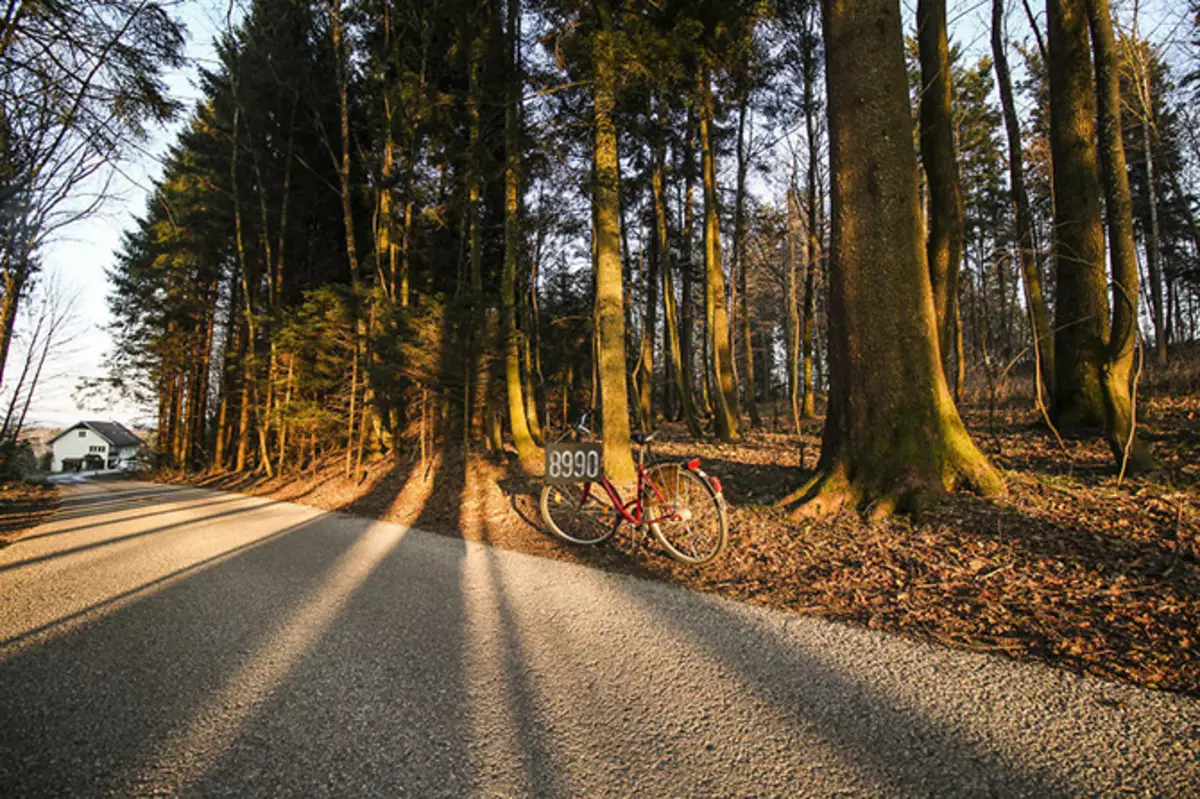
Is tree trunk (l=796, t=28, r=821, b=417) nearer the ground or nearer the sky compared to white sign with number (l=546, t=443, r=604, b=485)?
nearer the sky

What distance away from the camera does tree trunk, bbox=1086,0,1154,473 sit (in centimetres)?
398

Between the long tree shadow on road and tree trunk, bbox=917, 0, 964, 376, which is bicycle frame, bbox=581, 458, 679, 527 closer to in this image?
the long tree shadow on road

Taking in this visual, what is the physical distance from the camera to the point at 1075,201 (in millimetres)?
6402

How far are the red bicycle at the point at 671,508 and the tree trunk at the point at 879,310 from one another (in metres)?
1.01

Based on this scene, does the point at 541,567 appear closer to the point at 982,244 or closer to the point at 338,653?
the point at 338,653

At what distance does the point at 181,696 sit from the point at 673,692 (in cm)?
204

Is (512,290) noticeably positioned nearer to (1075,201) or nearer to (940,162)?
(940,162)

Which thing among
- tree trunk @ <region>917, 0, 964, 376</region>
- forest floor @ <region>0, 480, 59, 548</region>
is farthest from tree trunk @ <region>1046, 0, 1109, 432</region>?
forest floor @ <region>0, 480, 59, 548</region>

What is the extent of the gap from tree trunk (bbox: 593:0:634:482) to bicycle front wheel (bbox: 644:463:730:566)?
1.80 meters

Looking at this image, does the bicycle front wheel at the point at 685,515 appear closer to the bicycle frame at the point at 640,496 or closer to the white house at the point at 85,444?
the bicycle frame at the point at 640,496

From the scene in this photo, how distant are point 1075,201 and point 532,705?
8521 mm

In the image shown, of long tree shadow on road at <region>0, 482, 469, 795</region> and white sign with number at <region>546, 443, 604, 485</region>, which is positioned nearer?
long tree shadow on road at <region>0, 482, 469, 795</region>

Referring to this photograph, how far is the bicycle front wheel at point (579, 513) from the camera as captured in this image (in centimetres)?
500

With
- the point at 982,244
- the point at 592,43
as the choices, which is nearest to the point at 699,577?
the point at 592,43
